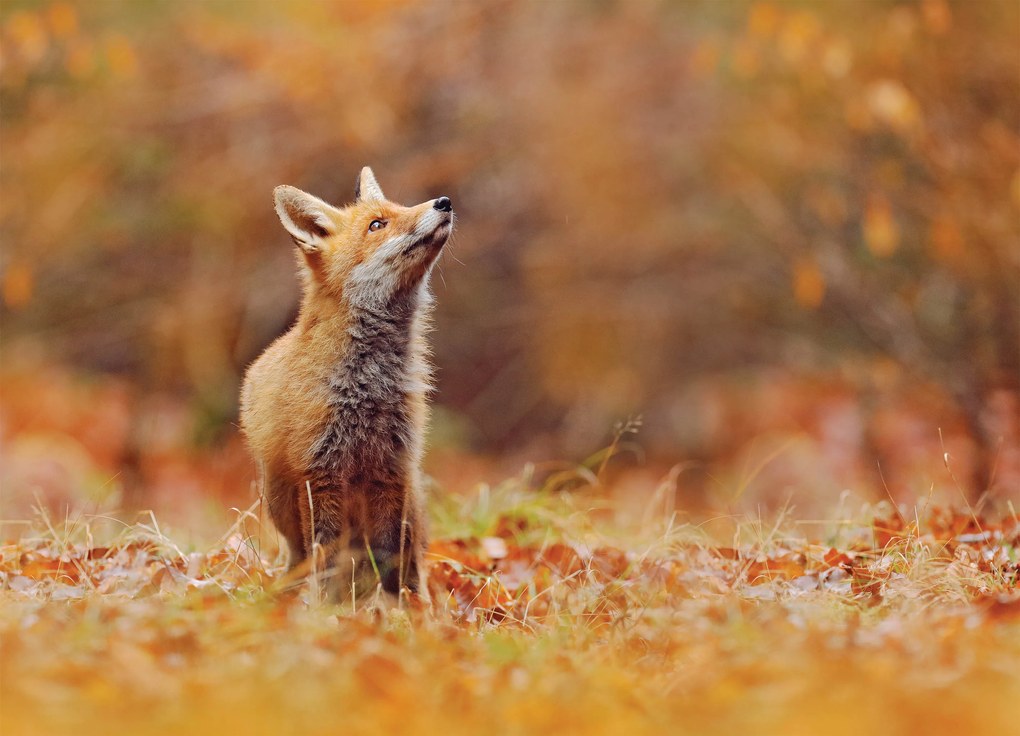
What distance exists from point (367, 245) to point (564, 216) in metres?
9.87

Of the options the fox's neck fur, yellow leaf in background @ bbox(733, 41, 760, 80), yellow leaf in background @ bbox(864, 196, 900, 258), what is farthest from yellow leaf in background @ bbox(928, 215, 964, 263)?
the fox's neck fur

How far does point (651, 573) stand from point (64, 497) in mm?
8887

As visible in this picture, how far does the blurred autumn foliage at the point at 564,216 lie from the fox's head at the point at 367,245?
176 inches

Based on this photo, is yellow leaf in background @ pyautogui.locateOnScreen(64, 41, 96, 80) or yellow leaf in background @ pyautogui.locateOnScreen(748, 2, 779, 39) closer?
yellow leaf in background @ pyautogui.locateOnScreen(748, 2, 779, 39)

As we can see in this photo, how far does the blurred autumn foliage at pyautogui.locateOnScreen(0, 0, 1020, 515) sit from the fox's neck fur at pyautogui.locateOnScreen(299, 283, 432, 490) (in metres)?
4.50

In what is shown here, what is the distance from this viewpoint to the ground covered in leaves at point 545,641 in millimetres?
2852

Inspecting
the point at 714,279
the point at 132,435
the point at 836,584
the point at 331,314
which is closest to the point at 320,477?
the point at 331,314

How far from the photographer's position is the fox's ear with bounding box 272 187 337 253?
210 inches

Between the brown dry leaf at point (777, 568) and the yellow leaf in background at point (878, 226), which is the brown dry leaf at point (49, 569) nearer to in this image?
the brown dry leaf at point (777, 568)

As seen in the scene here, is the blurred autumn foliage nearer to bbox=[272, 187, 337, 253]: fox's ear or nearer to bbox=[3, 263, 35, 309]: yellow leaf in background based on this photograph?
bbox=[3, 263, 35, 309]: yellow leaf in background

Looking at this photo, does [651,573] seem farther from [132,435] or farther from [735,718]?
[132,435]

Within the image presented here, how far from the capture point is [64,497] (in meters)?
12.2

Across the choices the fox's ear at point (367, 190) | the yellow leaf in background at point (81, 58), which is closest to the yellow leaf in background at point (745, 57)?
the fox's ear at point (367, 190)

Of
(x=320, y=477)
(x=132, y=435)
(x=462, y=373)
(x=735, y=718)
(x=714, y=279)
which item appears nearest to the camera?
(x=735, y=718)
